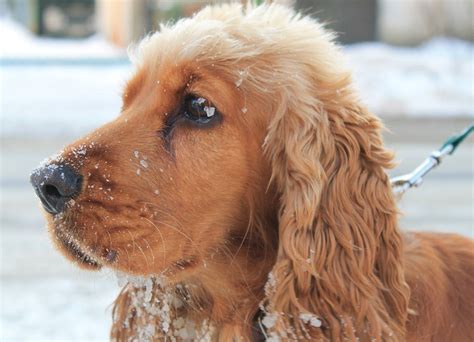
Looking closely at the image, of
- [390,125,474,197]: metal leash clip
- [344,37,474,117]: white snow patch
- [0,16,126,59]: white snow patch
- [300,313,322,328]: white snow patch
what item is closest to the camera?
[300,313,322,328]: white snow patch

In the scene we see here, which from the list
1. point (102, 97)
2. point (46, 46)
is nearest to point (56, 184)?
point (102, 97)

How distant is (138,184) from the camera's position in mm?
2492

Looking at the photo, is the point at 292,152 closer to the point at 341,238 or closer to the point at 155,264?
the point at 341,238

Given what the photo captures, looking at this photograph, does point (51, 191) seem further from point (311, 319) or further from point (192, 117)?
point (311, 319)

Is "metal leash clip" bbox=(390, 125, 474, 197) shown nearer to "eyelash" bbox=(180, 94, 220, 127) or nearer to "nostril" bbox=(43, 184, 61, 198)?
"eyelash" bbox=(180, 94, 220, 127)

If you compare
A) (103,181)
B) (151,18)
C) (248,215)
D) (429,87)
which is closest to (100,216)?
(103,181)

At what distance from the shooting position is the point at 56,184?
A: 2365mm

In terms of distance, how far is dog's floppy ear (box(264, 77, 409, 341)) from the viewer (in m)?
2.47

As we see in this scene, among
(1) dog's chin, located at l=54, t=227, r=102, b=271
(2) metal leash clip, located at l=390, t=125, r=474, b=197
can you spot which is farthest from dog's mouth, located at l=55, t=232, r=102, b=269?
(2) metal leash clip, located at l=390, t=125, r=474, b=197

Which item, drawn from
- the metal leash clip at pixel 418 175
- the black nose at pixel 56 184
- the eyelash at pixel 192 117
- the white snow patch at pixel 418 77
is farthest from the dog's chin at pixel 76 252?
the white snow patch at pixel 418 77

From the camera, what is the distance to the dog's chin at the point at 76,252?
244cm

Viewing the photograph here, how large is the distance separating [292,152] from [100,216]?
66 cm

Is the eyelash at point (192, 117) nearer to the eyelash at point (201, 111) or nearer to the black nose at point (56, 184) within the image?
the eyelash at point (201, 111)

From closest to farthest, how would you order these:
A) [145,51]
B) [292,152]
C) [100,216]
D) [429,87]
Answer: [100,216]
[292,152]
[145,51]
[429,87]
